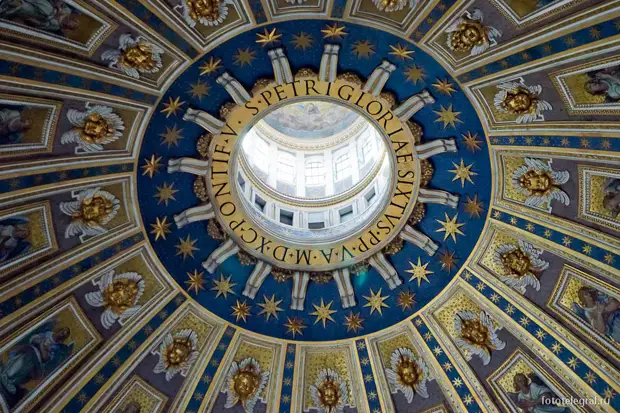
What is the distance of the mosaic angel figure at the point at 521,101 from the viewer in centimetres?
1742

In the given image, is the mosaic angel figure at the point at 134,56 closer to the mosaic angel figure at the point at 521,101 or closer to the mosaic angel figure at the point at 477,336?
the mosaic angel figure at the point at 521,101

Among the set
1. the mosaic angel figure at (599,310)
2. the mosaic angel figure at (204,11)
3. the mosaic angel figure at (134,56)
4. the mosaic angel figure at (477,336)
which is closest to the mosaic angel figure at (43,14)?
the mosaic angel figure at (134,56)

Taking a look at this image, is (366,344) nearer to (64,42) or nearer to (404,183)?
(404,183)

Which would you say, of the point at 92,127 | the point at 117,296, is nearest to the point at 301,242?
the point at 117,296

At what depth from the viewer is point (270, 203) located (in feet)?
78.5

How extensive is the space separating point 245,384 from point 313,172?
9.79m

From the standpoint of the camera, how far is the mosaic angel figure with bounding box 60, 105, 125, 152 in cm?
1753

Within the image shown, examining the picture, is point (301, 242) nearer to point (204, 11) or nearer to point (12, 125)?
point (204, 11)

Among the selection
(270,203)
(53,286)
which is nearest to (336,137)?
(270,203)

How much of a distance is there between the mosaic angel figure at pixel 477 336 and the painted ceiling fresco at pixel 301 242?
0.16 feet

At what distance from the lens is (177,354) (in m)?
20.8

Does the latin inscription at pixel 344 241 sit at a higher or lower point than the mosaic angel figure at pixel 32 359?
higher

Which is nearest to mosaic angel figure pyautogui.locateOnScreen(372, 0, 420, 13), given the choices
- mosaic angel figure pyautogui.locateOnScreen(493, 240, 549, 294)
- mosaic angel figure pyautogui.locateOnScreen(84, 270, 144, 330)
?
mosaic angel figure pyautogui.locateOnScreen(493, 240, 549, 294)

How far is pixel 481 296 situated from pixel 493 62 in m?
7.45
